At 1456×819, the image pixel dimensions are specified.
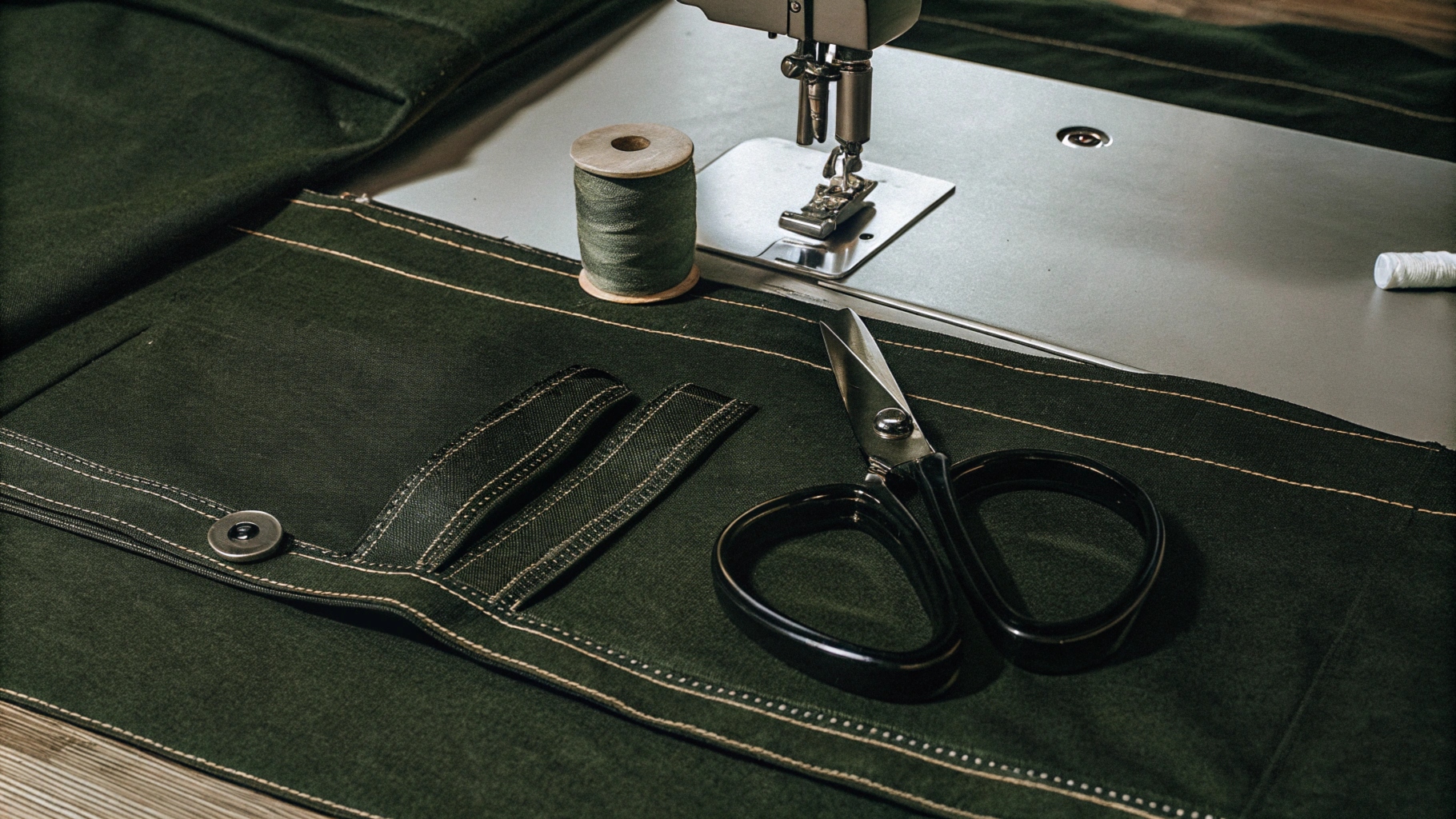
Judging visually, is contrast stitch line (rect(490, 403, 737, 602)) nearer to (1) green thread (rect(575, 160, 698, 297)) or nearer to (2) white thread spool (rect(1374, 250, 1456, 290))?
(1) green thread (rect(575, 160, 698, 297))

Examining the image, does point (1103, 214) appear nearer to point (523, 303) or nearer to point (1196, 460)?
point (1196, 460)

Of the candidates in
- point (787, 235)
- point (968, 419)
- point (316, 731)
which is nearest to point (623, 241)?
point (787, 235)

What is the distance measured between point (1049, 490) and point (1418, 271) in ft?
1.43

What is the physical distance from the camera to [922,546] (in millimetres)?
616

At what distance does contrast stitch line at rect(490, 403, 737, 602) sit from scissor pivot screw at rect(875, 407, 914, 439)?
109 mm

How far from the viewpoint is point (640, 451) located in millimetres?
736

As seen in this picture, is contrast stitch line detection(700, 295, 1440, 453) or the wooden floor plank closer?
the wooden floor plank

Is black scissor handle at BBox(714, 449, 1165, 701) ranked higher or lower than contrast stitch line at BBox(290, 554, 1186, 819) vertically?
higher

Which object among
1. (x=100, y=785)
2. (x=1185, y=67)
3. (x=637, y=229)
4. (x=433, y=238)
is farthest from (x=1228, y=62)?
(x=100, y=785)

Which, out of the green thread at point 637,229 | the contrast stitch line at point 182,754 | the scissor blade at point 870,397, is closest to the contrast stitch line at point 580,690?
the contrast stitch line at point 182,754

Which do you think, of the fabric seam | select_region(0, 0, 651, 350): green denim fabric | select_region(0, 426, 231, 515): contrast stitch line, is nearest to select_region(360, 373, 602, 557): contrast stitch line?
the fabric seam

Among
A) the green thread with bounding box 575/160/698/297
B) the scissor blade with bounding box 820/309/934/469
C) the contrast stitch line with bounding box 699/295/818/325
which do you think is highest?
the green thread with bounding box 575/160/698/297

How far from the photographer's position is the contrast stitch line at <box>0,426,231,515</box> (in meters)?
0.72

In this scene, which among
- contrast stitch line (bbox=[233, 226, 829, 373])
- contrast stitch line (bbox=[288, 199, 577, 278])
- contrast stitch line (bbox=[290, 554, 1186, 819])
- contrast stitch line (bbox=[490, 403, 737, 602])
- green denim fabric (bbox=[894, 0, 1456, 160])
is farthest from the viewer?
green denim fabric (bbox=[894, 0, 1456, 160])
